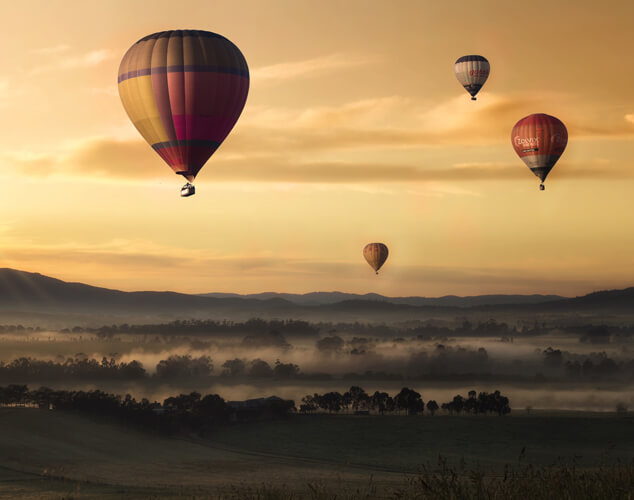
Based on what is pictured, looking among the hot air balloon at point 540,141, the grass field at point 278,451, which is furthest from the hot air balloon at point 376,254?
the hot air balloon at point 540,141

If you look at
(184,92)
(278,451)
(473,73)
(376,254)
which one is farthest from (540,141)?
(278,451)

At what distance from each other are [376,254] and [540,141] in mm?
61725

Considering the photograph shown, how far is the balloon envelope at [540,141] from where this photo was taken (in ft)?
339

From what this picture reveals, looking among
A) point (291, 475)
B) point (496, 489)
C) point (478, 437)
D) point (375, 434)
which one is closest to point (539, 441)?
point (478, 437)

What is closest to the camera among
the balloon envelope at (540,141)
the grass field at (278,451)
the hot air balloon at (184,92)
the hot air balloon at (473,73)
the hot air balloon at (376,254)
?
the hot air balloon at (184,92)

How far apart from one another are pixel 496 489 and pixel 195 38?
171 feet

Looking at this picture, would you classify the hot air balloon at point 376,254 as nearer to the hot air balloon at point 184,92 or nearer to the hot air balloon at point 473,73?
the hot air balloon at point 473,73

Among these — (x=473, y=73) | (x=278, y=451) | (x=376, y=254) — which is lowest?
(x=278, y=451)

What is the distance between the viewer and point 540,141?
104 m

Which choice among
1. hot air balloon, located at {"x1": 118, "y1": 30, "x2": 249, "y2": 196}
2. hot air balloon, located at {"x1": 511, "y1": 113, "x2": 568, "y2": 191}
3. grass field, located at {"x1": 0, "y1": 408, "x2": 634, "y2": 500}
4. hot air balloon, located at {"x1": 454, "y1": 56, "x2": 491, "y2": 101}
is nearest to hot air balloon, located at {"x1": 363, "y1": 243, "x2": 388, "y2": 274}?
grass field, located at {"x1": 0, "y1": 408, "x2": 634, "y2": 500}

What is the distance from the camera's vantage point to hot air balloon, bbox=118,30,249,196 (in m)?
62.0

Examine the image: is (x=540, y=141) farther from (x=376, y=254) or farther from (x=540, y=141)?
(x=376, y=254)

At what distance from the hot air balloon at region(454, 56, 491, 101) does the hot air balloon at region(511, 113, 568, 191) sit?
518 inches

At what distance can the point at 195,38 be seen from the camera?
6297cm
